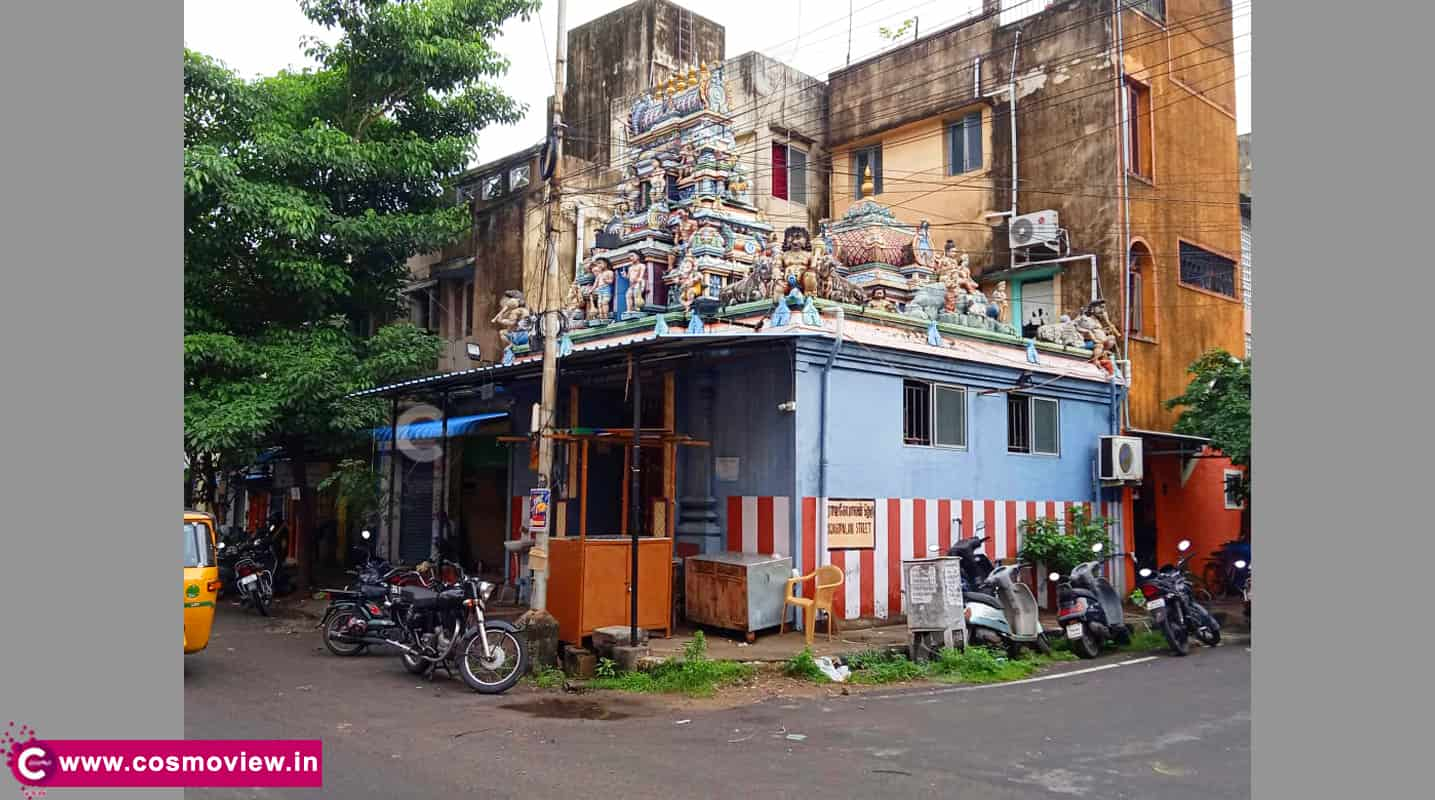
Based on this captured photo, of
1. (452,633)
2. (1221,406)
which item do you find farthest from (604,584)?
(1221,406)

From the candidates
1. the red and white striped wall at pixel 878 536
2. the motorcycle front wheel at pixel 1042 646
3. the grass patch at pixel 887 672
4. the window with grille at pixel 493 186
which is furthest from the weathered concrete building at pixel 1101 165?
the grass patch at pixel 887 672

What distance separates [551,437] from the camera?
11445 millimetres

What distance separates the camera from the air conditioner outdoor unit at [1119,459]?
659 inches

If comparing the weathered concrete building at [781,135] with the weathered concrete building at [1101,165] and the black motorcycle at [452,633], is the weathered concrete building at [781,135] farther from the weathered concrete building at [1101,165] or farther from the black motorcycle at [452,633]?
the black motorcycle at [452,633]

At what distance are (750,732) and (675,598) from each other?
5232mm

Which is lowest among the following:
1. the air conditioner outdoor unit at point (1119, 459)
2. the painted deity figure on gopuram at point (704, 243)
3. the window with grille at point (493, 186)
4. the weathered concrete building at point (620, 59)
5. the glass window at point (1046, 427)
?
the air conditioner outdoor unit at point (1119, 459)

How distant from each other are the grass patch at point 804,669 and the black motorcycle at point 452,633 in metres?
2.66

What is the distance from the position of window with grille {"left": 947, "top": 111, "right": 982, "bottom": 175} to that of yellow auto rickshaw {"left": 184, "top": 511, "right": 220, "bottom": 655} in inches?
614

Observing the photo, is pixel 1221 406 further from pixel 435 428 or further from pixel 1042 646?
pixel 435 428

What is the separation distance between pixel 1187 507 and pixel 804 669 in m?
11.5

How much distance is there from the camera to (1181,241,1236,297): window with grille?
1994 cm

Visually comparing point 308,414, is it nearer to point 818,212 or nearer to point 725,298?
point 725,298

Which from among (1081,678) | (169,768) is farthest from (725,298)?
(169,768)

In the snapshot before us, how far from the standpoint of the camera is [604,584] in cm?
1162
